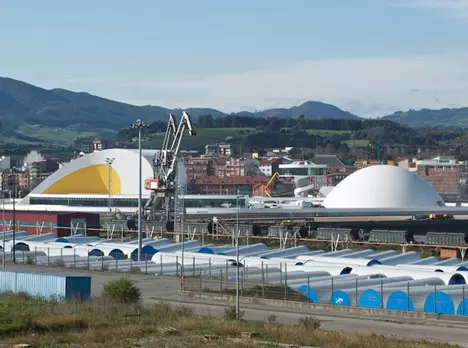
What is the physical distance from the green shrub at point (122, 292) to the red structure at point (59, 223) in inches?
2002

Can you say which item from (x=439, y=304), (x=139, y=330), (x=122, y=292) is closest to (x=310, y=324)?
(x=139, y=330)

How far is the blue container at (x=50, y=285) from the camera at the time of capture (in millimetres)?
43312

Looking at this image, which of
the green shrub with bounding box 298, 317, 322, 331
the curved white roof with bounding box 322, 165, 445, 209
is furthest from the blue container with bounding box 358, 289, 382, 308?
the curved white roof with bounding box 322, 165, 445, 209

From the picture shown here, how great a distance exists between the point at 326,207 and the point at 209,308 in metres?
95.1

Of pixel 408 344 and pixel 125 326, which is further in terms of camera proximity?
pixel 125 326

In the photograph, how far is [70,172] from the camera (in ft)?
455

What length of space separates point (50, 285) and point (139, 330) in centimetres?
1160

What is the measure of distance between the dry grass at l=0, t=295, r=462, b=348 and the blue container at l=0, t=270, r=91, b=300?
13.4ft

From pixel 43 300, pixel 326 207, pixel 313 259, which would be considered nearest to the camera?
pixel 43 300

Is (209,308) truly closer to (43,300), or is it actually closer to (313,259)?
(43,300)

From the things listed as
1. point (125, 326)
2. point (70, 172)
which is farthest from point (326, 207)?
point (125, 326)

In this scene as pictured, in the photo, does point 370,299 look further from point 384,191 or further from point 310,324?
point 384,191

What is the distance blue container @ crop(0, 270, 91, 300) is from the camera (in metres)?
43.3

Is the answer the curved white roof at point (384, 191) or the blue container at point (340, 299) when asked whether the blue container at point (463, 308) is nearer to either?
the blue container at point (340, 299)
